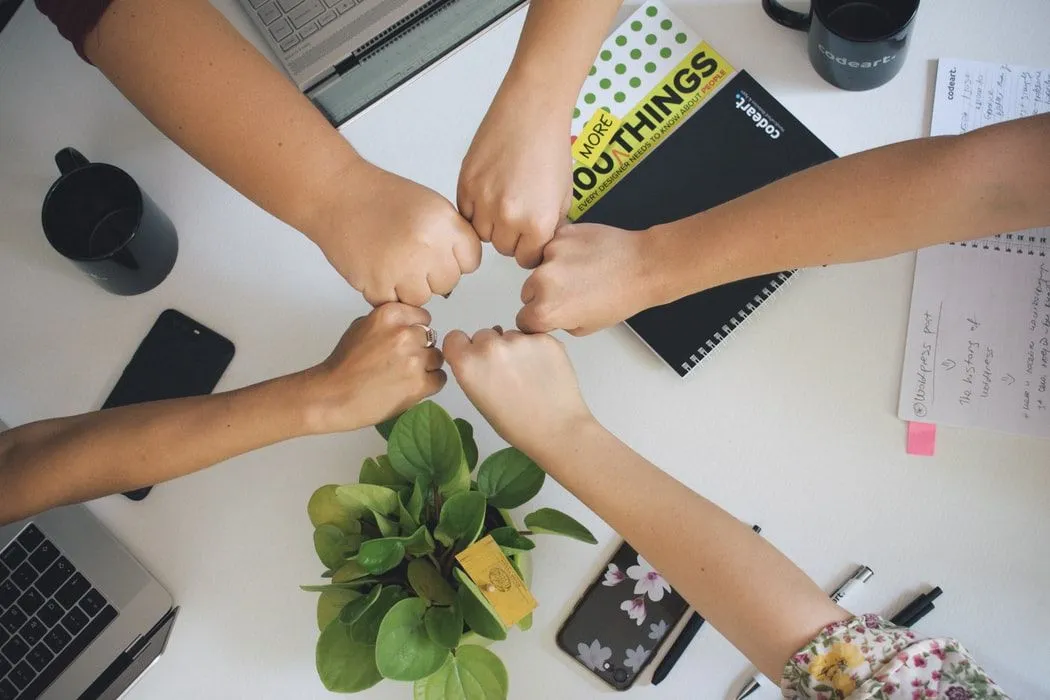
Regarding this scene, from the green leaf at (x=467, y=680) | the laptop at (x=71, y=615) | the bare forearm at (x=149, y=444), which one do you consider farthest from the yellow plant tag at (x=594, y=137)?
the laptop at (x=71, y=615)

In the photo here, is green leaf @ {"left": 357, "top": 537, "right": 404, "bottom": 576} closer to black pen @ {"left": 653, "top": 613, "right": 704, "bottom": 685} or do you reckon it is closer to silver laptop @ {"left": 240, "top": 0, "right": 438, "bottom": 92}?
black pen @ {"left": 653, "top": 613, "right": 704, "bottom": 685}

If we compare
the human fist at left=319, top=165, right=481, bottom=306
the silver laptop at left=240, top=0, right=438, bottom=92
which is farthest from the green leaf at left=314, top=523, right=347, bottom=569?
the silver laptop at left=240, top=0, right=438, bottom=92

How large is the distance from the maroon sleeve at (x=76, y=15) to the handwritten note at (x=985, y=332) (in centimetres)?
72

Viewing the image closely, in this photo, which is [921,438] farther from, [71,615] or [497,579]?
[71,615]

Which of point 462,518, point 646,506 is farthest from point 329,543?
point 646,506

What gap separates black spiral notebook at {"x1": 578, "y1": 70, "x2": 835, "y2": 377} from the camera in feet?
2.46

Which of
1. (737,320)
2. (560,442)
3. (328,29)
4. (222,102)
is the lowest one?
(560,442)

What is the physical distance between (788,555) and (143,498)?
0.57 m

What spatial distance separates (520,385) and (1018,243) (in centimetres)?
45

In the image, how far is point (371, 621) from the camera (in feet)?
2.00

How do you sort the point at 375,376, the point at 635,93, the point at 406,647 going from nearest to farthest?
the point at 406,647
the point at 375,376
the point at 635,93

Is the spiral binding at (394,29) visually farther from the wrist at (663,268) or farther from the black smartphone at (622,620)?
the black smartphone at (622,620)

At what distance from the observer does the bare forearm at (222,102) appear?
703 mm

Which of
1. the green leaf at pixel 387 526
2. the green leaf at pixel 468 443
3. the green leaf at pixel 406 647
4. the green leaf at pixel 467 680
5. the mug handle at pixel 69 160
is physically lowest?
the green leaf at pixel 467 680
